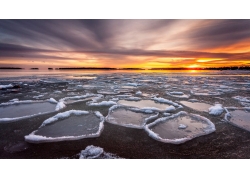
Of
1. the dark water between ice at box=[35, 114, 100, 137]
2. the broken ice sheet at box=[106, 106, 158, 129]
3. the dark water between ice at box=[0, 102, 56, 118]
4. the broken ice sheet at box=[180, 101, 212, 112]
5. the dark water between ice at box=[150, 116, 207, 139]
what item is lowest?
the dark water between ice at box=[0, 102, 56, 118]

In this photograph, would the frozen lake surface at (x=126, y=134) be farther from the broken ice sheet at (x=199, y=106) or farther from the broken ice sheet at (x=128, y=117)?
the broken ice sheet at (x=199, y=106)

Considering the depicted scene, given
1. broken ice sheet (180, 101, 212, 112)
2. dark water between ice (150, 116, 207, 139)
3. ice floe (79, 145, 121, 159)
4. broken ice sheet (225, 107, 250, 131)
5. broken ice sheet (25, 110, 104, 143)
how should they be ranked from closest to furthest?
ice floe (79, 145, 121, 159)
broken ice sheet (25, 110, 104, 143)
dark water between ice (150, 116, 207, 139)
broken ice sheet (225, 107, 250, 131)
broken ice sheet (180, 101, 212, 112)

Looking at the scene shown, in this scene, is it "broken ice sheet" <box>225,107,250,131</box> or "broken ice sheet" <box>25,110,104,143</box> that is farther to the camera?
"broken ice sheet" <box>225,107,250,131</box>

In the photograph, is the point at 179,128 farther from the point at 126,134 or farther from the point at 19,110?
the point at 19,110

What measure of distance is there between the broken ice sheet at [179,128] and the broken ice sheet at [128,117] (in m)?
0.22

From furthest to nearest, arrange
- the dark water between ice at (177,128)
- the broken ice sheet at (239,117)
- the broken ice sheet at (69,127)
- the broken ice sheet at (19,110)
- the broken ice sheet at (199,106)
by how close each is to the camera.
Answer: the broken ice sheet at (199,106) < the broken ice sheet at (19,110) < the broken ice sheet at (239,117) < the dark water between ice at (177,128) < the broken ice sheet at (69,127)

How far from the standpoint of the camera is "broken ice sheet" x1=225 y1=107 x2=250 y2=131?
99.3 inches

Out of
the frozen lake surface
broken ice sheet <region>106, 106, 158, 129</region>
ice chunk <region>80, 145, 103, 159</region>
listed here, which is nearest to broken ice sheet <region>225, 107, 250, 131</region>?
the frozen lake surface

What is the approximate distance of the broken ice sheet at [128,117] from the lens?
257 cm

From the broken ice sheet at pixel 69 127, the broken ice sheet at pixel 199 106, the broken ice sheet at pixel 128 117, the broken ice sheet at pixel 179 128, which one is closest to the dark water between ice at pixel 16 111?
the broken ice sheet at pixel 69 127

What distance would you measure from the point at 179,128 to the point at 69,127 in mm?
2028

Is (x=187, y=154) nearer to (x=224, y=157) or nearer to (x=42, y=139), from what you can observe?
(x=224, y=157)

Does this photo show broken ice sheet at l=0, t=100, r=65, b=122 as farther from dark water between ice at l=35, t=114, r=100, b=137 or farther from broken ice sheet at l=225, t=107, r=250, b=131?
broken ice sheet at l=225, t=107, r=250, b=131

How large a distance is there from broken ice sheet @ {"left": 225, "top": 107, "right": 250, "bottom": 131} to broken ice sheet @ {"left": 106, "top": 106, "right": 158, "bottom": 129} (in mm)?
1541
